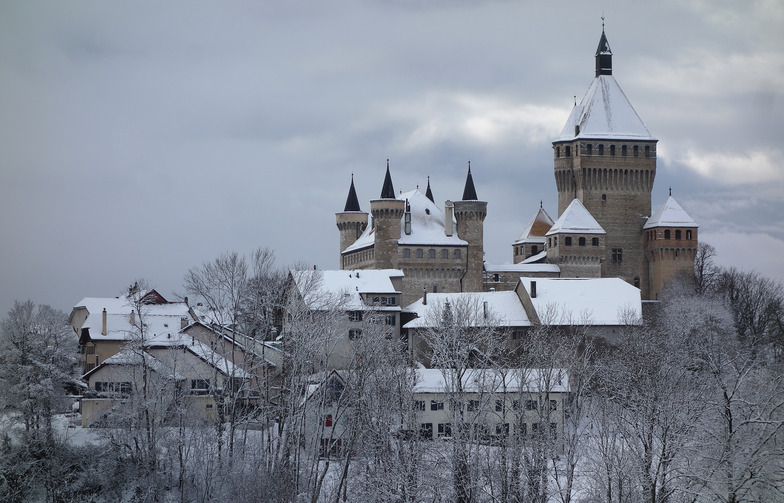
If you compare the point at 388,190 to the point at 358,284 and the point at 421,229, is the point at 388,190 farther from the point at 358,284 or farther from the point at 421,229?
the point at 358,284

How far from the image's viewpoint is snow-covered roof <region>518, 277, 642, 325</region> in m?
76.1

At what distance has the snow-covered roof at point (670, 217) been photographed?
9638 centimetres

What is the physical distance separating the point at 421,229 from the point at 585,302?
58.4 feet

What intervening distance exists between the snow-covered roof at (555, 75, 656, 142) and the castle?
0.08m

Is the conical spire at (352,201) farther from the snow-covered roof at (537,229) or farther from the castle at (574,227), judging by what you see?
the snow-covered roof at (537,229)

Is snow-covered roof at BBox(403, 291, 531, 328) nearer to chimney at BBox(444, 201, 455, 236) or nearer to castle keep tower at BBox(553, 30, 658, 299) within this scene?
chimney at BBox(444, 201, 455, 236)

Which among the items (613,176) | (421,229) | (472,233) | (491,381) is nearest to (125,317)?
(421,229)

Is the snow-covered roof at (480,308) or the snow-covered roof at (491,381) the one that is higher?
the snow-covered roof at (480,308)

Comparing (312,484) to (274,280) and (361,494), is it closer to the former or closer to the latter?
(361,494)

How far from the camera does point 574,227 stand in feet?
310

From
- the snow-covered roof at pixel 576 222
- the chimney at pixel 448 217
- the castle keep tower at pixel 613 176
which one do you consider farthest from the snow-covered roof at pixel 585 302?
the castle keep tower at pixel 613 176

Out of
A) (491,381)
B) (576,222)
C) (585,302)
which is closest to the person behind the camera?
(491,381)

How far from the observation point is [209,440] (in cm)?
5066

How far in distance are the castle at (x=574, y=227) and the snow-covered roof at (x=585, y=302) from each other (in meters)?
10.8
